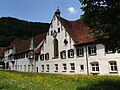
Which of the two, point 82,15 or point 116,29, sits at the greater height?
point 82,15

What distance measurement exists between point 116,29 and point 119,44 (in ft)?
4.08

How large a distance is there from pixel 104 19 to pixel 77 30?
3704cm

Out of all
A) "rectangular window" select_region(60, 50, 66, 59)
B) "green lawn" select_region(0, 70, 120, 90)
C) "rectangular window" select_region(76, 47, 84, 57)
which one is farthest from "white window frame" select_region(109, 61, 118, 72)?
"green lawn" select_region(0, 70, 120, 90)

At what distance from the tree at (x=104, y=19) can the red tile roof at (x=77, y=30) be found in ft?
94.4

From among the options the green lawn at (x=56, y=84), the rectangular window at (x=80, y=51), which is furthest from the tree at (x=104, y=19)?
the rectangular window at (x=80, y=51)

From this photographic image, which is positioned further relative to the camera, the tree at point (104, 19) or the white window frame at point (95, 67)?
the white window frame at point (95, 67)

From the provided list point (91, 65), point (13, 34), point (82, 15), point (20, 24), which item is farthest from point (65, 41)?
point (20, 24)

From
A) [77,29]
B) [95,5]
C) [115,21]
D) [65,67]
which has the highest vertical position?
[77,29]

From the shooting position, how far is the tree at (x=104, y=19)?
13203 mm

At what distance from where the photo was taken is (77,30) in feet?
167

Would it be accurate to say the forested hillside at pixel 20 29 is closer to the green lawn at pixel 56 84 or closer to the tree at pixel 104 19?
the green lawn at pixel 56 84

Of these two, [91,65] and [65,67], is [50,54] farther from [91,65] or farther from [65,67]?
[91,65]

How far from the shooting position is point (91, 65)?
4231 centimetres

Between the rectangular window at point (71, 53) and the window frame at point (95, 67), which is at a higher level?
the rectangular window at point (71, 53)
